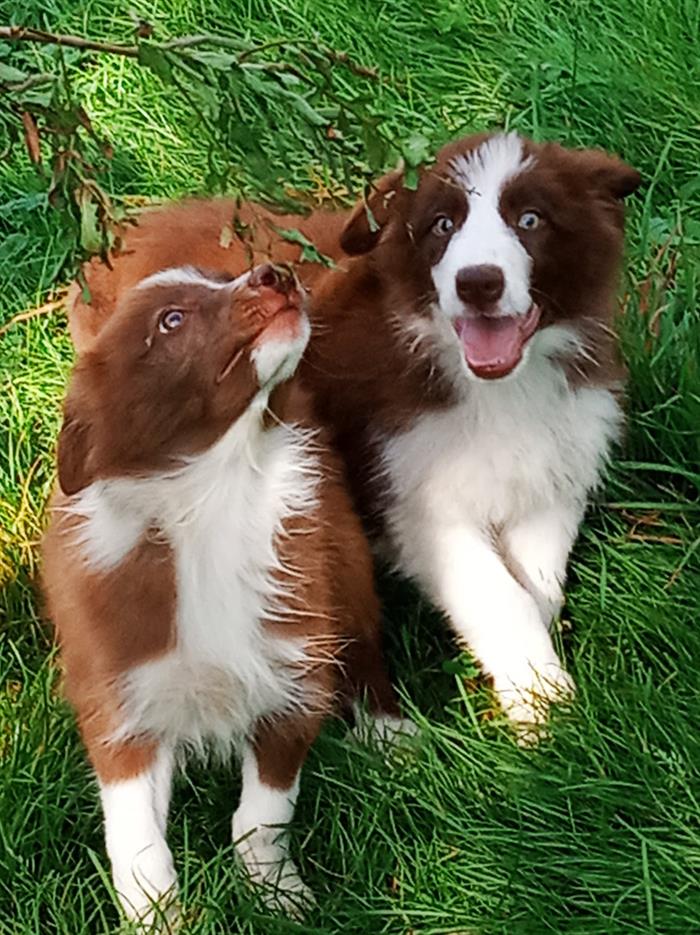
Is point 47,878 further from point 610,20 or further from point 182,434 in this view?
point 610,20

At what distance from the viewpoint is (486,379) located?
9.45 feet

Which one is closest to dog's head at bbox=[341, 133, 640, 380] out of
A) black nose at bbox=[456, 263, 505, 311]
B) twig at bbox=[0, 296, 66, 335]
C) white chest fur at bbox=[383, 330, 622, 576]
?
black nose at bbox=[456, 263, 505, 311]

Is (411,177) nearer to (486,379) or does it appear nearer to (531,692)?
(486,379)

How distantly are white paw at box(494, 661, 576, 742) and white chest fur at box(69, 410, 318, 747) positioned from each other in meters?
0.50

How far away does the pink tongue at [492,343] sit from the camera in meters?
2.87

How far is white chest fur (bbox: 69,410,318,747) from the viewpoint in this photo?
2586mm

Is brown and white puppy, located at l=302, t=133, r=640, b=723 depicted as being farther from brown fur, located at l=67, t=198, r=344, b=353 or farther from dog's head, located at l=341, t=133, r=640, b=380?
brown fur, located at l=67, t=198, r=344, b=353

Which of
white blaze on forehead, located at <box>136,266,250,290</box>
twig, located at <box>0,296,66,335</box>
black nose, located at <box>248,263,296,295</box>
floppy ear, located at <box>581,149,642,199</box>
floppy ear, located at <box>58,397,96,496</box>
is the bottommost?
twig, located at <box>0,296,66,335</box>

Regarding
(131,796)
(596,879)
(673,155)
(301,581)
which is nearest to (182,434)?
(301,581)

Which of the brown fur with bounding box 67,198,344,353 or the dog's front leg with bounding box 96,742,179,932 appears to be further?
the brown fur with bounding box 67,198,344,353

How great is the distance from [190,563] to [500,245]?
0.81m

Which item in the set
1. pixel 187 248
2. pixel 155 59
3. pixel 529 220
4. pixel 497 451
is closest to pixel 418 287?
pixel 529 220

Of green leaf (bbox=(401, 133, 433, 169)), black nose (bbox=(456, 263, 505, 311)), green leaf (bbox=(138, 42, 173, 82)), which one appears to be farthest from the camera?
black nose (bbox=(456, 263, 505, 311))

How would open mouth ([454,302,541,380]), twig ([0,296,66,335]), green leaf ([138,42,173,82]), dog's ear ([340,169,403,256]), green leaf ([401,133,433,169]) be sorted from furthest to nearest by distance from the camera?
twig ([0,296,66,335]) < dog's ear ([340,169,403,256]) < open mouth ([454,302,541,380]) < green leaf ([401,133,433,169]) < green leaf ([138,42,173,82])
